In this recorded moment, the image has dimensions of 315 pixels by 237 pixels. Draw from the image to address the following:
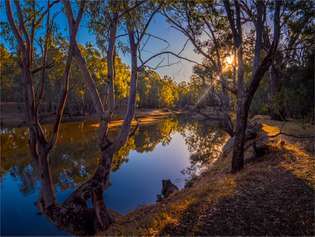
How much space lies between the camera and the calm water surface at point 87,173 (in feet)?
22.2

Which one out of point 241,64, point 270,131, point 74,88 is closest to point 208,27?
point 241,64

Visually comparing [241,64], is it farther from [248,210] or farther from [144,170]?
[144,170]

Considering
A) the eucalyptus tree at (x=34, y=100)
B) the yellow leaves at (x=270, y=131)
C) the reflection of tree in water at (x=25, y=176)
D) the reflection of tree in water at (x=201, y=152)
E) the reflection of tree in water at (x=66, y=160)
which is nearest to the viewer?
the eucalyptus tree at (x=34, y=100)

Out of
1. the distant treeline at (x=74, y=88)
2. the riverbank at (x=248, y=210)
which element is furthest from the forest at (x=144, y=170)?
the distant treeline at (x=74, y=88)

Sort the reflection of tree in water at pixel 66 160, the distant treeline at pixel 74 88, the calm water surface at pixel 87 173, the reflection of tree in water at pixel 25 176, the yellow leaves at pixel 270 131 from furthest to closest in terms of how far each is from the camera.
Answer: the distant treeline at pixel 74 88
the yellow leaves at pixel 270 131
the reflection of tree in water at pixel 66 160
the reflection of tree in water at pixel 25 176
the calm water surface at pixel 87 173

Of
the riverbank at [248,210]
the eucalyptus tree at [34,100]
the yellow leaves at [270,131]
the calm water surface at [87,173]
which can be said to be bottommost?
the calm water surface at [87,173]

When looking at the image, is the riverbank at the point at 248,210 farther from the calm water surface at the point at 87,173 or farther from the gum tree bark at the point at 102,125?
the calm water surface at the point at 87,173

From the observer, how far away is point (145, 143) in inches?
682

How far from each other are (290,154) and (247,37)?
4.86 m

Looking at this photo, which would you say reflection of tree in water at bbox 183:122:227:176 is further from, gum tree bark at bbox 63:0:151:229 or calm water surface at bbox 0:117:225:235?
gum tree bark at bbox 63:0:151:229

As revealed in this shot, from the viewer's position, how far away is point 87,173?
32.5 feet

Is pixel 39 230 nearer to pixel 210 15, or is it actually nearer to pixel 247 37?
pixel 210 15

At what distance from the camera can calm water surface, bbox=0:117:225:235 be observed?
22.2ft

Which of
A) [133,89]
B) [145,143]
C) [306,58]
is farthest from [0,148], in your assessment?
[306,58]
